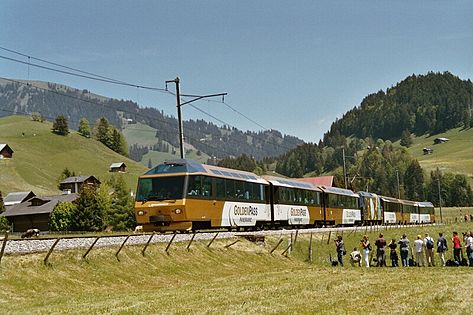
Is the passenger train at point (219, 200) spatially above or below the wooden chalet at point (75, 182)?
below

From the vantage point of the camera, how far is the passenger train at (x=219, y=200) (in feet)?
104

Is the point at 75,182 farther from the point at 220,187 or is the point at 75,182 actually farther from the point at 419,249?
the point at 419,249

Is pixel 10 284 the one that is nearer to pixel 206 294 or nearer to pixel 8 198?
pixel 206 294

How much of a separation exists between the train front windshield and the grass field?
3138mm

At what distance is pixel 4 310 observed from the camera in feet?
51.9

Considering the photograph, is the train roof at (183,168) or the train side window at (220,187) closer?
the train roof at (183,168)

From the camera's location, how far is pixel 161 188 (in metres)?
32.4

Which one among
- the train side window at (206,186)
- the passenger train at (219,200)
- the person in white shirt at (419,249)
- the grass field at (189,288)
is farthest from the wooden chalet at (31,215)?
the grass field at (189,288)

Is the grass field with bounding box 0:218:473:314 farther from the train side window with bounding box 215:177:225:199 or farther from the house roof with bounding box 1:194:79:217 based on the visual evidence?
the house roof with bounding box 1:194:79:217

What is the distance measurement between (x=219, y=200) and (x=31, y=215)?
84.0m

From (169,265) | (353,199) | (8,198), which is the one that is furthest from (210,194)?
(8,198)

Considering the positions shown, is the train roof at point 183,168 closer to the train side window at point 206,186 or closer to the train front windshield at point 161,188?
the train side window at point 206,186

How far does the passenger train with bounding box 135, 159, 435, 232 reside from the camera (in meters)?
→ 31.8

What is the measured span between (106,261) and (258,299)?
905 centimetres
